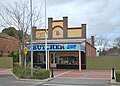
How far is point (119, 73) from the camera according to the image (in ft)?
67.1

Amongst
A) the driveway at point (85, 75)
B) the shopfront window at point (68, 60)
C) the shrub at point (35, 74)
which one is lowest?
the driveway at point (85, 75)

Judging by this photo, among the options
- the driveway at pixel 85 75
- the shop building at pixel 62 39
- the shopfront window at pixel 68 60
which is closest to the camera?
the driveway at pixel 85 75

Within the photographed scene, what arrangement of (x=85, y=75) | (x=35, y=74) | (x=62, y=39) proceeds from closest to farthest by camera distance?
(x=35, y=74) < (x=85, y=75) < (x=62, y=39)

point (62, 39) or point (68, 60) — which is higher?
point (62, 39)

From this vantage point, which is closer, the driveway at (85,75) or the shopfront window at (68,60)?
the driveway at (85,75)

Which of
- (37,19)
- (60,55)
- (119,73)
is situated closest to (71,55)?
(60,55)

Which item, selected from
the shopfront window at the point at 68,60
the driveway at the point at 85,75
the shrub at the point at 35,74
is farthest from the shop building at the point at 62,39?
the shrub at the point at 35,74

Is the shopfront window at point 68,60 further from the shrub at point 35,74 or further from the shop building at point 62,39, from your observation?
the shrub at point 35,74


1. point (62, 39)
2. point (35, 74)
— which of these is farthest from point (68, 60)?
point (35, 74)

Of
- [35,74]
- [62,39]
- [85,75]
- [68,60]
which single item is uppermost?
[62,39]

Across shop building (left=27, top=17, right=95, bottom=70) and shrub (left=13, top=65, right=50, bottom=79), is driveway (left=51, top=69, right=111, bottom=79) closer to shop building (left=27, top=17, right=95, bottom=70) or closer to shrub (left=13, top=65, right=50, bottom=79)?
shrub (left=13, top=65, right=50, bottom=79)

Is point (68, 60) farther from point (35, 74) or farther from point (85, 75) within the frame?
point (35, 74)

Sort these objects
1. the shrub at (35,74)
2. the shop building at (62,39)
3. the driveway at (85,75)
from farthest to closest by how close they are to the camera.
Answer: the shop building at (62,39)
the driveway at (85,75)
the shrub at (35,74)

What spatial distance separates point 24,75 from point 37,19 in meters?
8.11
